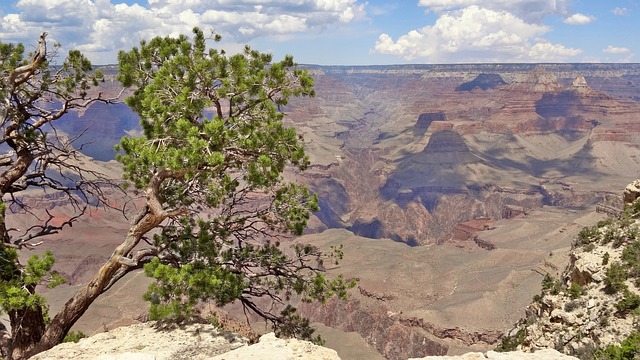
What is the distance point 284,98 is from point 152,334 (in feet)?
18.5

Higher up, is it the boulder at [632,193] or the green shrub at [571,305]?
the boulder at [632,193]

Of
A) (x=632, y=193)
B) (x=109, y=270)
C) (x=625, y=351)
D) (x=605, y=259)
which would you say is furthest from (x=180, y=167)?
(x=632, y=193)

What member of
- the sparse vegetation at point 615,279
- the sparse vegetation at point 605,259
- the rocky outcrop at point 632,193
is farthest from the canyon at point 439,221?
the rocky outcrop at point 632,193

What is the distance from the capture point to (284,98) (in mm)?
10039

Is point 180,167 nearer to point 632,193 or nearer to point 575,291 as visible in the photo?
point 575,291

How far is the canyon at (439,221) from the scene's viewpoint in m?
47.1

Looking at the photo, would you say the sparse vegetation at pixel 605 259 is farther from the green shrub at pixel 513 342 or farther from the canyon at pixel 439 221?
the canyon at pixel 439 221

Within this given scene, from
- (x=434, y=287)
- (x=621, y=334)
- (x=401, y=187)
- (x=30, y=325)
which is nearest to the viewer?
(x=30, y=325)

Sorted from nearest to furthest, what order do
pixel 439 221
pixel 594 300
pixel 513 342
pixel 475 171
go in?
1. pixel 594 300
2. pixel 513 342
3. pixel 439 221
4. pixel 475 171

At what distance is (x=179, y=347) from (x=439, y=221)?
126 meters

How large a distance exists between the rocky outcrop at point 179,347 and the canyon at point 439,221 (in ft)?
13.5

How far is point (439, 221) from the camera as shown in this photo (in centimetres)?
12812

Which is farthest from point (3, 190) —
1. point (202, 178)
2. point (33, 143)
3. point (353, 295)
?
point (353, 295)

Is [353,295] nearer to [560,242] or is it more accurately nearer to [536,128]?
[560,242]
